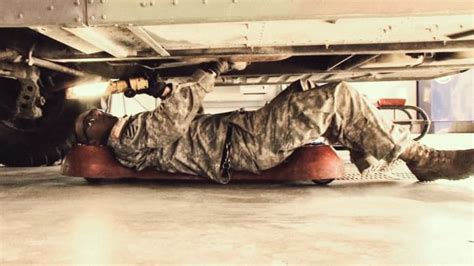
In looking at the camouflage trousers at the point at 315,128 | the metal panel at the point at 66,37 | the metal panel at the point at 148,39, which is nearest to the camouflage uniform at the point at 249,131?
the camouflage trousers at the point at 315,128

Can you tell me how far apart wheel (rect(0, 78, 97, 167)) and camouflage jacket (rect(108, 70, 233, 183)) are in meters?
0.91

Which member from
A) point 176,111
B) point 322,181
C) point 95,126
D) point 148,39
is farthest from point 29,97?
point 322,181

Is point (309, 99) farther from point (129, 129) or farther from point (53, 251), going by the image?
point (53, 251)

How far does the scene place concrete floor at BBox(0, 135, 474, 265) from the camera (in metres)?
1.40

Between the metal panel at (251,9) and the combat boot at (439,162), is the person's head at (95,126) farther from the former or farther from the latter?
the combat boot at (439,162)

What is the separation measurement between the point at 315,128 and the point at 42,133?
2189mm

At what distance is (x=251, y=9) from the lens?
5.51ft

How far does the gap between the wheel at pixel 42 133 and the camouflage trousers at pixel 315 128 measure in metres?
1.57

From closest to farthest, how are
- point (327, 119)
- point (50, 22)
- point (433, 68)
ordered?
point (50, 22), point (327, 119), point (433, 68)

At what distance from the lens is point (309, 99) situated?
9.09ft

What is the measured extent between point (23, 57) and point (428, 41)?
6.67 feet

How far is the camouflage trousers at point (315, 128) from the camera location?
8.93ft

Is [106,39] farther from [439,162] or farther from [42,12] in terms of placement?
[439,162]

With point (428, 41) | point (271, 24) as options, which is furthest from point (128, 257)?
point (428, 41)
